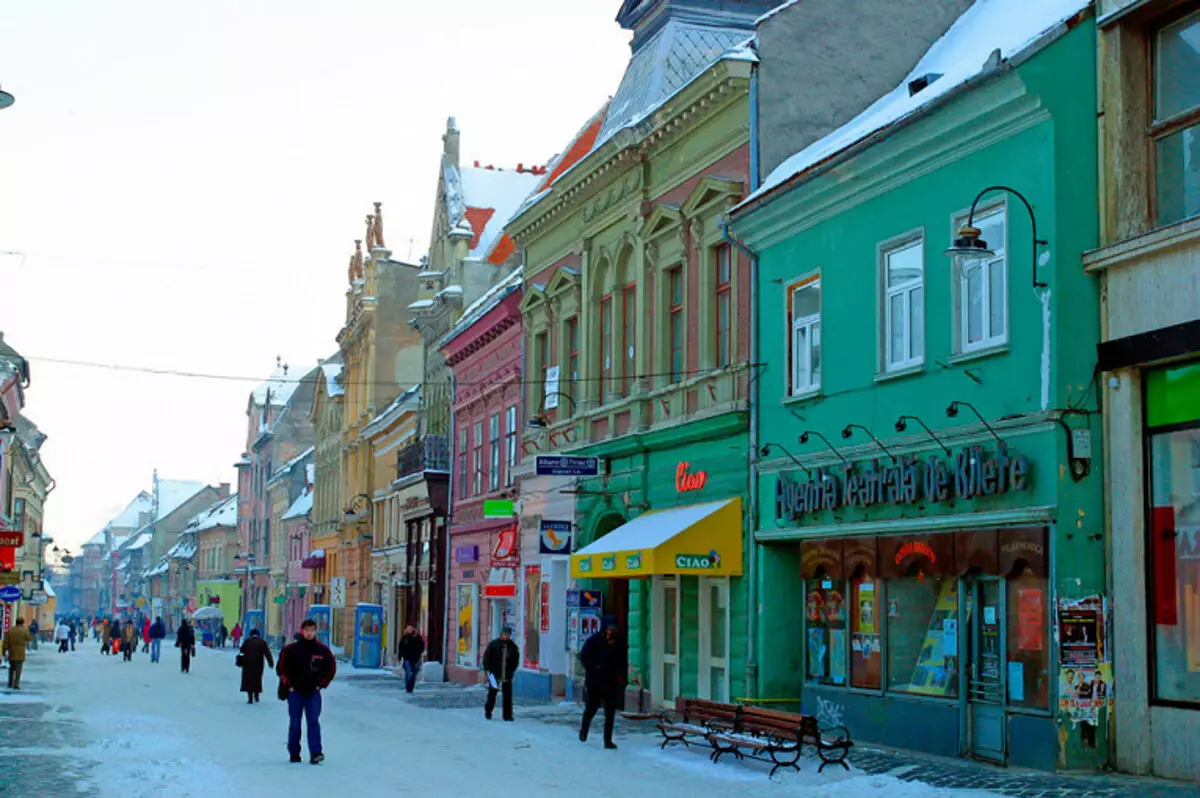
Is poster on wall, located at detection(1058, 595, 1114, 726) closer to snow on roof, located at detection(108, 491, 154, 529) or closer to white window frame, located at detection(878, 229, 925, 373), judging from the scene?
white window frame, located at detection(878, 229, 925, 373)

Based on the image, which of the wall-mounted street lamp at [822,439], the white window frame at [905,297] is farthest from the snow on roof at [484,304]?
the white window frame at [905,297]

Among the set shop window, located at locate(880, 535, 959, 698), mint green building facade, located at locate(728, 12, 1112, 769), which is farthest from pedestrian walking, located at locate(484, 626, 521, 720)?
shop window, located at locate(880, 535, 959, 698)

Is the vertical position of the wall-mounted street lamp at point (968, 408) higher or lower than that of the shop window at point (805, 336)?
lower

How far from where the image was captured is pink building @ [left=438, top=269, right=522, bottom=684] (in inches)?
1442

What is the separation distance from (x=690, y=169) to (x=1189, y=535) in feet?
41.2

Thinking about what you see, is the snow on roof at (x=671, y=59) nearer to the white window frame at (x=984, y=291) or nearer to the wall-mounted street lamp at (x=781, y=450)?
the wall-mounted street lamp at (x=781, y=450)

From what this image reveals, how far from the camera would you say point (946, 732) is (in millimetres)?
18281

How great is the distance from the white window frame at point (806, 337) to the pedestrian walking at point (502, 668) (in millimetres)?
6696

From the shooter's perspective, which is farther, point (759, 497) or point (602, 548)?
point (602, 548)

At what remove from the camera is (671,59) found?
29.5 meters

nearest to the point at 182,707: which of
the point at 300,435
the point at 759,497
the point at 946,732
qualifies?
the point at 759,497

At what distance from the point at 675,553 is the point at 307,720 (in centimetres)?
682

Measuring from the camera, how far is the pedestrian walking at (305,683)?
60.2ft

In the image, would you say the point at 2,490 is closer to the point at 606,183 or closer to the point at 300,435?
the point at 300,435
